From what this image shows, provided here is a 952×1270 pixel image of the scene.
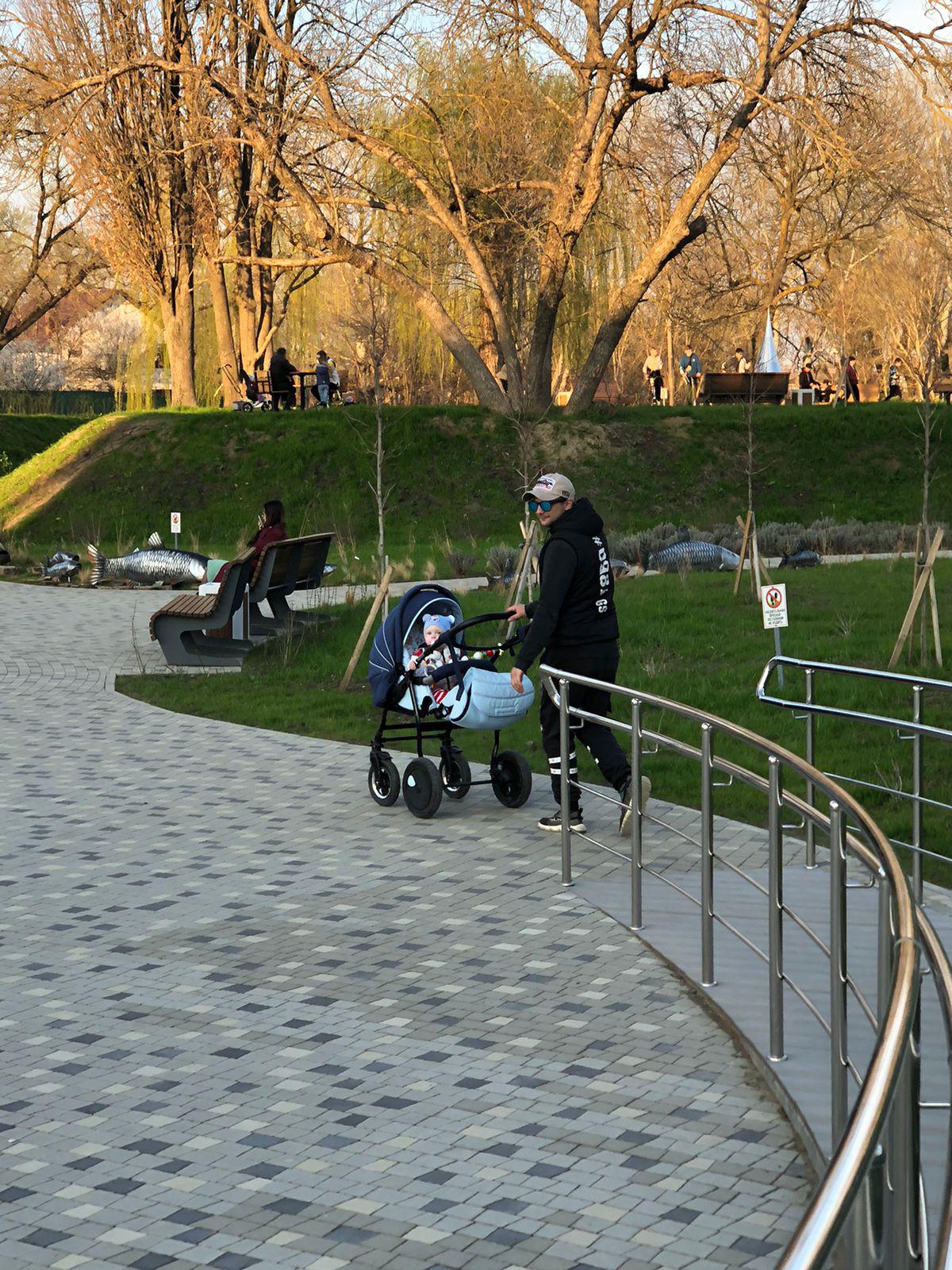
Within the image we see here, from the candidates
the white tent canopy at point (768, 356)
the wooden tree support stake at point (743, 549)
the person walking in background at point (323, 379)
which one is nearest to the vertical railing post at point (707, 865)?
the wooden tree support stake at point (743, 549)

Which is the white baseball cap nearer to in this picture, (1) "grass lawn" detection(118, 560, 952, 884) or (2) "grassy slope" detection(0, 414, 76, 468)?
(1) "grass lawn" detection(118, 560, 952, 884)

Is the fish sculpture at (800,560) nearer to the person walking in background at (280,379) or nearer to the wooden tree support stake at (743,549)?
the wooden tree support stake at (743,549)

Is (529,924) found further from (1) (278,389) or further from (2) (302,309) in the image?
(2) (302,309)

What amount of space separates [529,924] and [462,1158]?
2.60 m

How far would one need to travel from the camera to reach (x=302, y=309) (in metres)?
51.4

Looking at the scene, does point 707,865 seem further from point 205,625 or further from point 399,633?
point 205,625

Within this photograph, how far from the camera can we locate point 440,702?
9.45m

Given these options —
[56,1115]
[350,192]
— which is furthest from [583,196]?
[56,1115]

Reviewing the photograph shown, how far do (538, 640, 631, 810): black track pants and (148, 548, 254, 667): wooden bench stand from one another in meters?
7.09

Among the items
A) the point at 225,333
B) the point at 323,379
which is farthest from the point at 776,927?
the point at 225,333

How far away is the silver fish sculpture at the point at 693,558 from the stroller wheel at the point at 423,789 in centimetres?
1400

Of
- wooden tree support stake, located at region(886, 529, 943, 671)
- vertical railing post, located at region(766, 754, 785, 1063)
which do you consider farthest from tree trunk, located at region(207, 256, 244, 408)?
vertical railing post, located at region(766, 754, 785, 1063)

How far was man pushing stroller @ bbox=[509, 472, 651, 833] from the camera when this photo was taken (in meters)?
8.62

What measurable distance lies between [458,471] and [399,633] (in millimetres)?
25605
